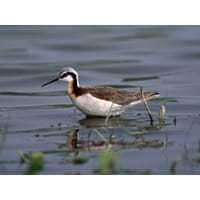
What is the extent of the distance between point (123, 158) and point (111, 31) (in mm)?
9221

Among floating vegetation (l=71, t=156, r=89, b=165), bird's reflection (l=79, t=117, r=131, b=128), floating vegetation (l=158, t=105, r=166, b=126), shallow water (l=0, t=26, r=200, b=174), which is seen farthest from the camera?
bird's reflection (l=79, t=117, r=131, b=128)

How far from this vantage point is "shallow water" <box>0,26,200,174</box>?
1080 cm

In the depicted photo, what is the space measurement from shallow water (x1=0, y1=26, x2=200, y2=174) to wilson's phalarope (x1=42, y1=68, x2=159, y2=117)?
14cm

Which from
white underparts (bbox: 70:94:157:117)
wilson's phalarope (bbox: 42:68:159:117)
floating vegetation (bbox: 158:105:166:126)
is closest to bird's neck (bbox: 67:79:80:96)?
wilson's phalarope (bbox: 42:68:159:117)

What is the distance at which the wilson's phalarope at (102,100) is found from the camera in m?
13.4

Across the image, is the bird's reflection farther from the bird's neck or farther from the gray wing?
the bird's neck

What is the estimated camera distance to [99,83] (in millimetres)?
16281

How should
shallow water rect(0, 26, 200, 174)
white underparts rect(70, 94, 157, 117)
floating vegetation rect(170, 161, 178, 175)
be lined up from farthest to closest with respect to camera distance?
1. white underparts rect(70, 94, 157, 117)
2. shallow water rect(0, 26, 200, 174)
3. floating vegetation rect(170, 161, 178, 175)

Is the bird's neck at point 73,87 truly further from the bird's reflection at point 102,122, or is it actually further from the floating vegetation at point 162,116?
the floating vegetation at point 162,116

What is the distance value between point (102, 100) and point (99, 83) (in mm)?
2874

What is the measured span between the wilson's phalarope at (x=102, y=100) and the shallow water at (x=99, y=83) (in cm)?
14

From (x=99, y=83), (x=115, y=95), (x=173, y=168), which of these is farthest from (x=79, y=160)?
(x=99, y=83)

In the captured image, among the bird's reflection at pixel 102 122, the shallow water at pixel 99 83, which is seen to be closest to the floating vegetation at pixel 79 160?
the shallow water at pixel 99 83
